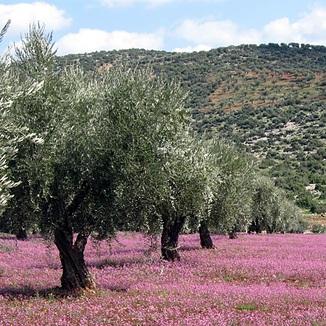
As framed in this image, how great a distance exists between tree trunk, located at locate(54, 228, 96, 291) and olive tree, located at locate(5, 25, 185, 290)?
0.04m

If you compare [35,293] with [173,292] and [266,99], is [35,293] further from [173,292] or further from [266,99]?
[266,99]

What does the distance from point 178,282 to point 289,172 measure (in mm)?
93605

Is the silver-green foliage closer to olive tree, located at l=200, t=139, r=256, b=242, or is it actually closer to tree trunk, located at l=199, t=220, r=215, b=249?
olive tree, located at l=200, t=139, r=256, b=242

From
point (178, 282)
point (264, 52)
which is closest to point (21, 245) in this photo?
point (178, 282)

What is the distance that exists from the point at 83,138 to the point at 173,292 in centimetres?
639

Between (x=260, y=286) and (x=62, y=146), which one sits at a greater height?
(x=62, y=146)

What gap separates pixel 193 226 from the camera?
31.2 m

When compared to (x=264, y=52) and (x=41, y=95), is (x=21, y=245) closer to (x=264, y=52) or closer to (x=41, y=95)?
(x=41, y=95)

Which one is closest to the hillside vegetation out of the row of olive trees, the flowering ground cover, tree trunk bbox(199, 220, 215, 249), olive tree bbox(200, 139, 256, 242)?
tree trunk bbox(199, 220, 215, 249)

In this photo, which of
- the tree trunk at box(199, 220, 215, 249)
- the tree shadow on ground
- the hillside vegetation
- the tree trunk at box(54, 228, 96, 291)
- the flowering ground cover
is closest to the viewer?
the flowering ground cover

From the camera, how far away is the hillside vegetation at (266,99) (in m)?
116

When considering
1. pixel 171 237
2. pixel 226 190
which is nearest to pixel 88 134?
pixel 171 237

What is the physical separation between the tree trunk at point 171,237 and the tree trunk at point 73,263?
9.58 metres

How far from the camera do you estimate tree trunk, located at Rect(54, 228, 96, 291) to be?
18516mm
